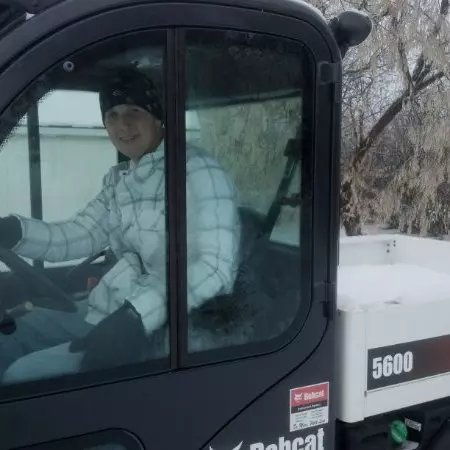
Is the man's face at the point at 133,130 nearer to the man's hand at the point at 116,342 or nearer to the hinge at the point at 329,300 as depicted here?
the man's hand at the point at 116,342

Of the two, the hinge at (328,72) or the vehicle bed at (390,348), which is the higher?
the hinge at (328,72)

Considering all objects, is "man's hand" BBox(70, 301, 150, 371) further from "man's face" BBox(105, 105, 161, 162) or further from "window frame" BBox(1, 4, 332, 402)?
"man's face" BBox(105, 105, 161, 162)

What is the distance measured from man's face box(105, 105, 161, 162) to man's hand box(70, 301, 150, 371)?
36 centimetres

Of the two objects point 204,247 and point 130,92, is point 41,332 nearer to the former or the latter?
point 204,247

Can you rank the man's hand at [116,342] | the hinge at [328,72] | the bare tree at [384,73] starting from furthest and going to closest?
the bare tree at [384,73] → the hinge at [328,72] → the man's hand at [116,342]

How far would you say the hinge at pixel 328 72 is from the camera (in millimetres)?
1705

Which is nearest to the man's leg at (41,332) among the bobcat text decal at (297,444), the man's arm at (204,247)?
the man's arm at (204,247)

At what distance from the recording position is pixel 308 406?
183 centimetres

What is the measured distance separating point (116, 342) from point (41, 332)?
172 millimetres

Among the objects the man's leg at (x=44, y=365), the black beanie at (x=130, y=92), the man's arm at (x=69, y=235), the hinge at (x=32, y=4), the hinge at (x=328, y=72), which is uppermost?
the hinge at (x=32, y=4)

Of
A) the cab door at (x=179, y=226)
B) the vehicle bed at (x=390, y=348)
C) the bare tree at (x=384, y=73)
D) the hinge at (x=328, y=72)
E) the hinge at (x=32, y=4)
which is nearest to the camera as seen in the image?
the hinge at (x=32, y=4)

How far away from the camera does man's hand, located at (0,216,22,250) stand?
146 cm

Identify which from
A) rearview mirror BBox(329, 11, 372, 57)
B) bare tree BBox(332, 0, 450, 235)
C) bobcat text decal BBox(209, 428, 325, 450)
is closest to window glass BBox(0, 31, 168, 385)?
bobcat text decal BBox(209, 428, 325, 450)

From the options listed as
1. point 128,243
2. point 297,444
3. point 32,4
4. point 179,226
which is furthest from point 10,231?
point 297,444
